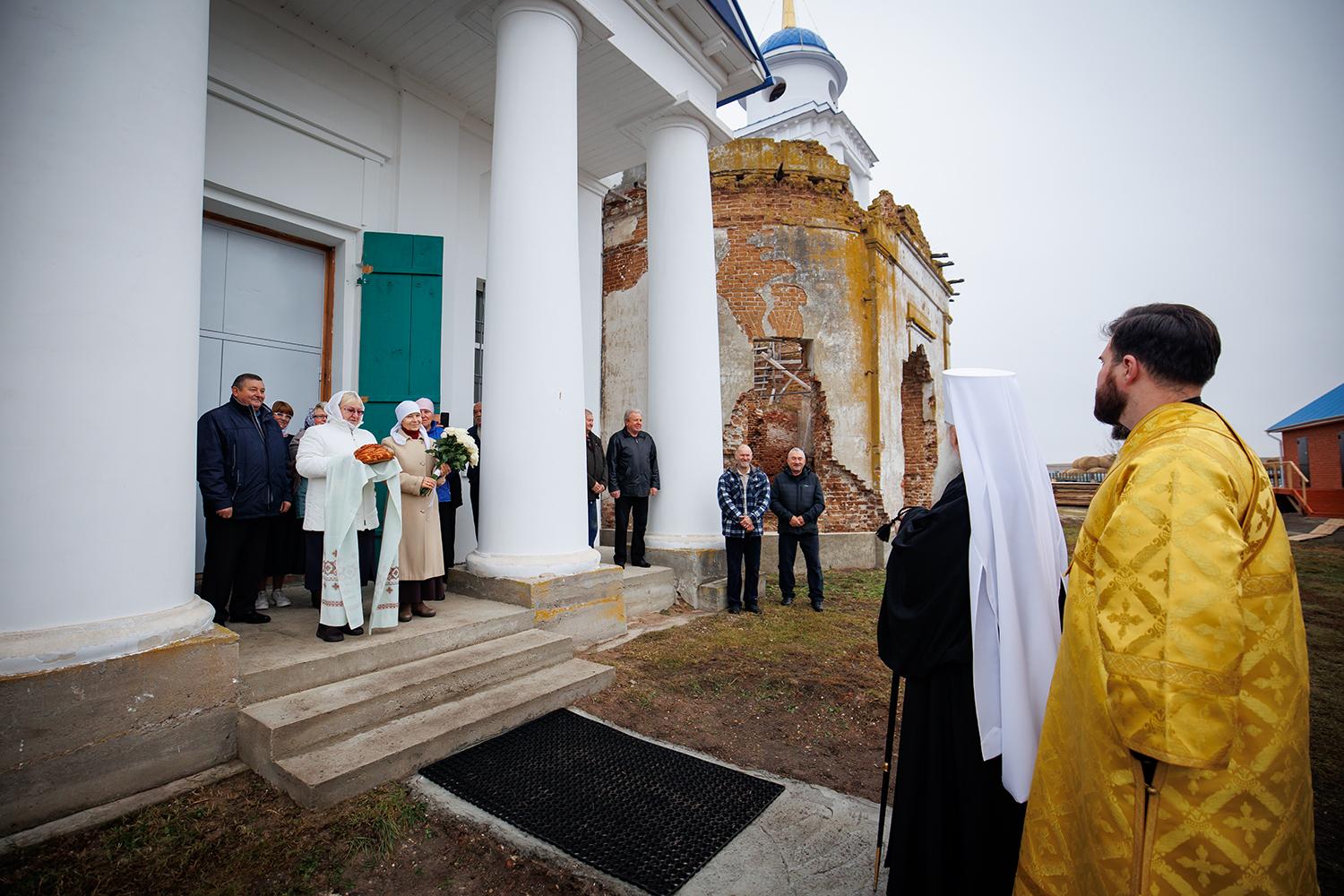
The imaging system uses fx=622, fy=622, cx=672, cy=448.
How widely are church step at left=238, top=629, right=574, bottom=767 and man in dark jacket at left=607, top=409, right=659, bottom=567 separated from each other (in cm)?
256

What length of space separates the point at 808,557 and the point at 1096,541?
5722 millimetres

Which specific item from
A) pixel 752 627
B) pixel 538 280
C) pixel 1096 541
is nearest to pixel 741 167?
pixel 538 280

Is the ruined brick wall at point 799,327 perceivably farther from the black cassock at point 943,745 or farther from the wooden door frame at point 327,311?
the black cassock at point 943,745

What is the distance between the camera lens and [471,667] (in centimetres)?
402

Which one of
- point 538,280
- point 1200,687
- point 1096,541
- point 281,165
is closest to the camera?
point 1200,687

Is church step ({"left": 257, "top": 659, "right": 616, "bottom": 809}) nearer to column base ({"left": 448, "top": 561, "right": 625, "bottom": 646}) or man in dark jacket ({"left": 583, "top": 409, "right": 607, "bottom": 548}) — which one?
column base ({"left": 448, "top": 561, "right": 625, "bottom": 646})

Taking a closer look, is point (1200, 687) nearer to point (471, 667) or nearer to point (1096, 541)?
point (1096, 541)

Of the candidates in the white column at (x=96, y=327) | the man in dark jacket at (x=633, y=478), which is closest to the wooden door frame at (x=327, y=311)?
the man in dark jacket at (x=633, y=478)

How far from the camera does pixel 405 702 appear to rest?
11.9ft

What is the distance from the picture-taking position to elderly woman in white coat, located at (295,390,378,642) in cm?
422

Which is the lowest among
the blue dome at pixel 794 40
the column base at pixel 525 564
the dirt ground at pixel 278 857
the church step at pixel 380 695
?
the dirt ground at pixel 278 857

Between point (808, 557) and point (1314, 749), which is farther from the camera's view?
point (808, 557)

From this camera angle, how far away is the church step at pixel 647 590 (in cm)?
639

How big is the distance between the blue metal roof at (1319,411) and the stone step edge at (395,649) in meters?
29.9
